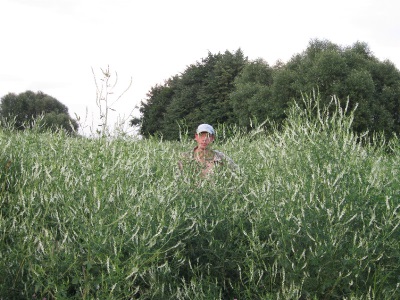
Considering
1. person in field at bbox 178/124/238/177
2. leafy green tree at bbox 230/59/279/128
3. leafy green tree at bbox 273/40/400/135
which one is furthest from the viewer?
leafy green tree at bbox 230/59/279/128

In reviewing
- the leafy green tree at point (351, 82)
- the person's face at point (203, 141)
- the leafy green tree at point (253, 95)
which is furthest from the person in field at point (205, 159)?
the leafy green tree at point (253, 95)

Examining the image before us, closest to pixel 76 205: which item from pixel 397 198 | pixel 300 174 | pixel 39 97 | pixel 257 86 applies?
pixel 300 174

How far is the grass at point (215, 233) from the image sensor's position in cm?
540

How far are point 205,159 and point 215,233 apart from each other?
4.36 feet

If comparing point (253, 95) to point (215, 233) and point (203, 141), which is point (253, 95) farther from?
point (215, 233)

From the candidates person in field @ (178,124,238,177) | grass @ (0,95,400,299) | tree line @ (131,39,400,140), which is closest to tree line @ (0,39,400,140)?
tree line @ (131,39,400,140)

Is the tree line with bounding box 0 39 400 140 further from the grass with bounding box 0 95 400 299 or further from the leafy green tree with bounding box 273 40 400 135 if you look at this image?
the grass with bounding box 0 95 400 299

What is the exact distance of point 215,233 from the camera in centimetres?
613

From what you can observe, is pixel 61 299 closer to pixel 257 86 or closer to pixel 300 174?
pixel 300 174

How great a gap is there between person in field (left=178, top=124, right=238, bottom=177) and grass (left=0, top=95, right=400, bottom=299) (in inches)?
9.3

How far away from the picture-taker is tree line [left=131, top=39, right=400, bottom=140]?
1426 inches

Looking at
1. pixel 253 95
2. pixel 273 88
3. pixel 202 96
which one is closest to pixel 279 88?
pixel 273 88

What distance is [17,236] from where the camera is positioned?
6.33m

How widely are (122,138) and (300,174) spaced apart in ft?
6.86
